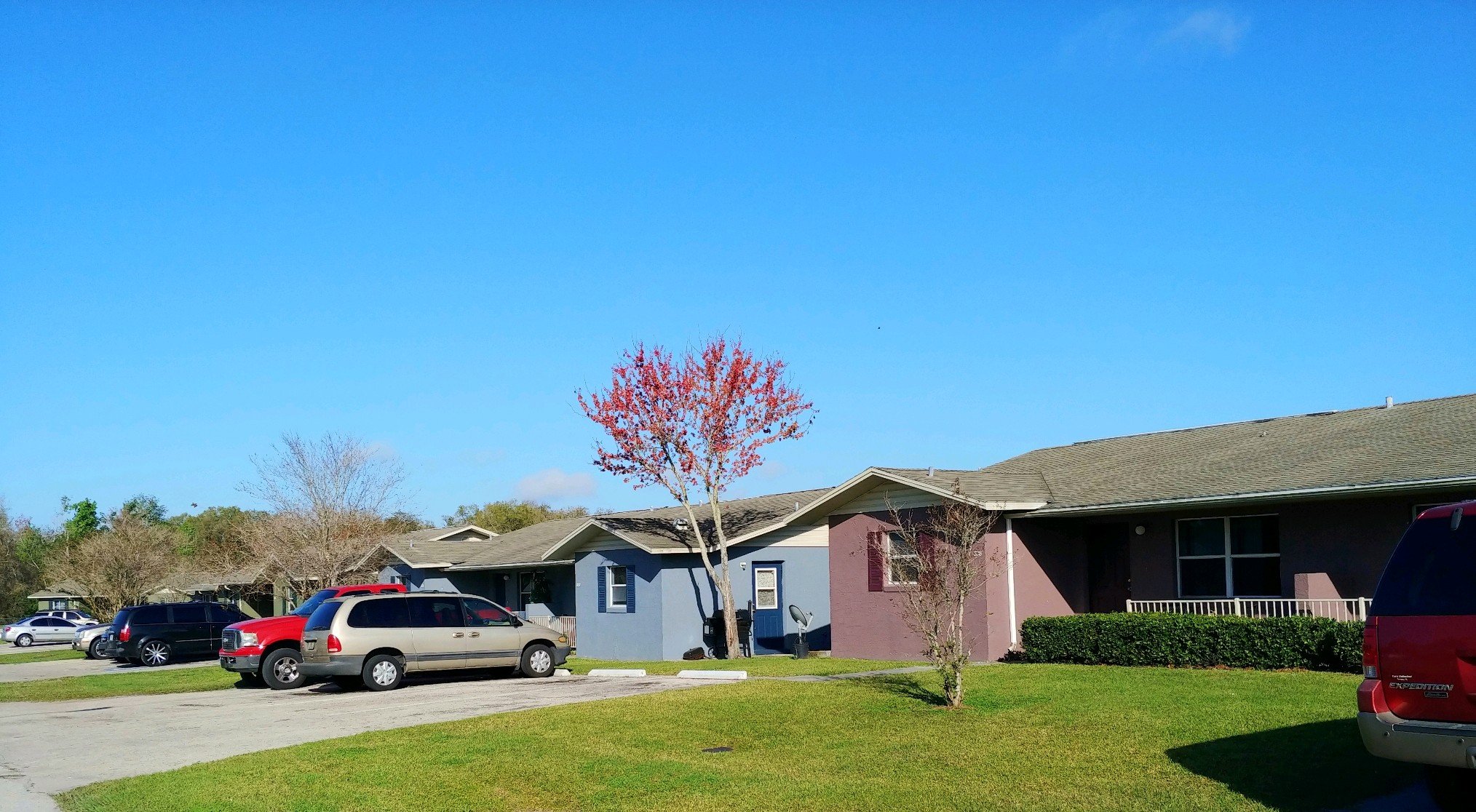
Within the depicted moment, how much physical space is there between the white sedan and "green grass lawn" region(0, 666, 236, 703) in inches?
1085

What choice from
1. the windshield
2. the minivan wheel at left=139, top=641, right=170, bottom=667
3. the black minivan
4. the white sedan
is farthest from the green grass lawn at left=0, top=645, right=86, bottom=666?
the windshield

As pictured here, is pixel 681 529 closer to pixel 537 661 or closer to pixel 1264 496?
pixel 537 661

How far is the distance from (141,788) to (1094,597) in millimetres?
17075

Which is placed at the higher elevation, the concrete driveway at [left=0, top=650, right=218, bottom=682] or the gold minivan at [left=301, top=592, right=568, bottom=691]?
the gold minivan at [left=301, top=592, right=568, bottom=691]

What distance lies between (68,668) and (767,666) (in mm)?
24398

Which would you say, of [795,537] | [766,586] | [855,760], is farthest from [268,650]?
[855,760]

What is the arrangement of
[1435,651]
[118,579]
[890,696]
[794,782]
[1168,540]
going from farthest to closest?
[118,579], [1168,540], [890,696], [794,782], [1435,651]

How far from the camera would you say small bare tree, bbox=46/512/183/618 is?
54.6 meters

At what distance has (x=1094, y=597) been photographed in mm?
23641

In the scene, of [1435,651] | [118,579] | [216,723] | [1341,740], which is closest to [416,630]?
[216,723]

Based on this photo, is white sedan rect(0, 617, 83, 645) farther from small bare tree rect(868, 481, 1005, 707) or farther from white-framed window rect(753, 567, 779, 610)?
small bare tree rect(868, 481, 1005, 707)

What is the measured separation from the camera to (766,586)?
31188mm

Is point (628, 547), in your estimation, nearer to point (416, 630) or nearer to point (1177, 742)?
point (416, 630)

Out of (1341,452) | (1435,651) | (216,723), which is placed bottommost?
(216,723)
